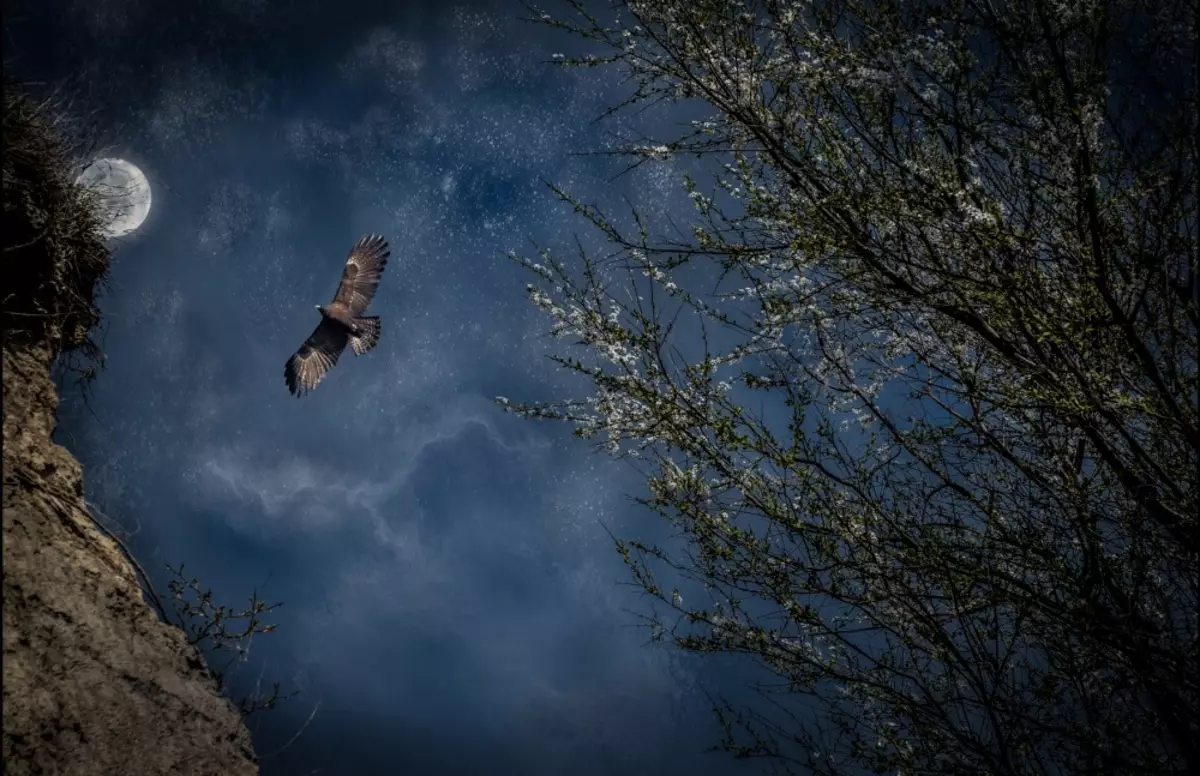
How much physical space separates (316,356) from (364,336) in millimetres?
793

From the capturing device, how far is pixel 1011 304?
10.3 ft

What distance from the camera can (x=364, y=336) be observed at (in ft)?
38.6

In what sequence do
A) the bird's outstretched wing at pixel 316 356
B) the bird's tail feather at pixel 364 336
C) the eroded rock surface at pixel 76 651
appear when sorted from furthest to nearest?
the bird's tail feather at pixel 364 336 < the bird's outstretched wing at pixel 316 356 < the eroded rock surface at pixel 76 651

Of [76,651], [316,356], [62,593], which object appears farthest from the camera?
[316,356]

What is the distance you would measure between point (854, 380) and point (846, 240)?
1230 mm

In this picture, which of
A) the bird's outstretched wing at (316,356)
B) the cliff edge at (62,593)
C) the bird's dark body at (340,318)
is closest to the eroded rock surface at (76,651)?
the cliff edge at (62,593)

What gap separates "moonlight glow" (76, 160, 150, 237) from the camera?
4.86m

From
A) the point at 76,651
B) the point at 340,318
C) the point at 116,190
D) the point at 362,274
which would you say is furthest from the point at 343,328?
the point at 76,651

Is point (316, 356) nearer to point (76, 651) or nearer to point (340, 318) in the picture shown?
point (340, 318)

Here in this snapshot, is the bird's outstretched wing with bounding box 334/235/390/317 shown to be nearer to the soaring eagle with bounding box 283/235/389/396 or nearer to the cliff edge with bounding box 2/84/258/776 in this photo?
the soaring eagle with bounding box 283/235/389/396

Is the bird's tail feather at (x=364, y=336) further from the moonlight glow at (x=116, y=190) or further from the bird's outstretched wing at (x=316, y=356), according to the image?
the moonlight glow at (x=116, y=190)

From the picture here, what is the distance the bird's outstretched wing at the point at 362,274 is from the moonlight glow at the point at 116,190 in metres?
6.44

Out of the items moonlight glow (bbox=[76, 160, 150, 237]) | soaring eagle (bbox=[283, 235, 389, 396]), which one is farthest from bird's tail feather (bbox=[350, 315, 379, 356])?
moonlight glow (bbox=[76, 160, 150, 237])

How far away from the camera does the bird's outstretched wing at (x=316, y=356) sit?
35.8ft
